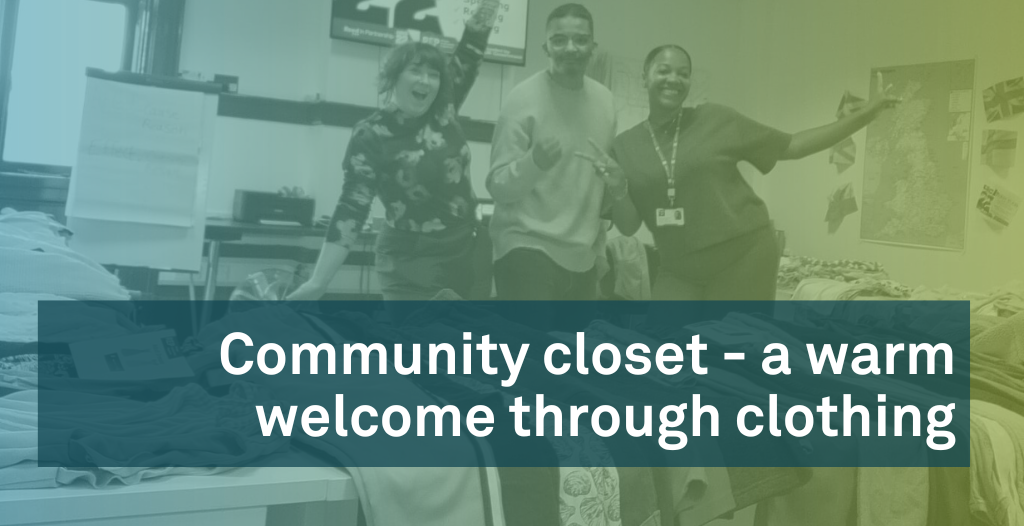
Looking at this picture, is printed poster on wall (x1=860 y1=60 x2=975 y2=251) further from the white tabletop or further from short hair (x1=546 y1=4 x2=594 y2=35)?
the white tabletop

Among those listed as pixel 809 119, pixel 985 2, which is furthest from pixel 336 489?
pixel 985 2

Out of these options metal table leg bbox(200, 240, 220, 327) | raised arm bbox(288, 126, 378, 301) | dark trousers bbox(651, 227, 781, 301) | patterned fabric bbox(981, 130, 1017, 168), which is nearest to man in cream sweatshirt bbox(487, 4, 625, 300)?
dark trousers bbox(651, 227, 781, 301)

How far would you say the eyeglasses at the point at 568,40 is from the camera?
2.55 metres

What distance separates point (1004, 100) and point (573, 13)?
1358 mm

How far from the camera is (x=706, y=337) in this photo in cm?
→ 257

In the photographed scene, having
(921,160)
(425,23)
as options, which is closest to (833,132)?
(921,160)

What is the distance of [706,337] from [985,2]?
1359 mm

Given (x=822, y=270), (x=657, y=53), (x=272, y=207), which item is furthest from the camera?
(x=822, y=270)

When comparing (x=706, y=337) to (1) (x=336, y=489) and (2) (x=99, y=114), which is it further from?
(2) (x=99, y=114)

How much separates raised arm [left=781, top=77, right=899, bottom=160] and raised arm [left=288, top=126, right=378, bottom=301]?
1335 mm

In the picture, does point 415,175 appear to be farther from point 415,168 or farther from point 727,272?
point 727,272

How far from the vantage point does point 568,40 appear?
256 cm

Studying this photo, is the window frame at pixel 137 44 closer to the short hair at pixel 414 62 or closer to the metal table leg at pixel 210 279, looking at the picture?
the metal table leg at pixel 210 279

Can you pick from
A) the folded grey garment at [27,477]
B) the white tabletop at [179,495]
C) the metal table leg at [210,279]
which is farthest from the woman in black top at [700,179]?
the folded grey garment at [27,477]
